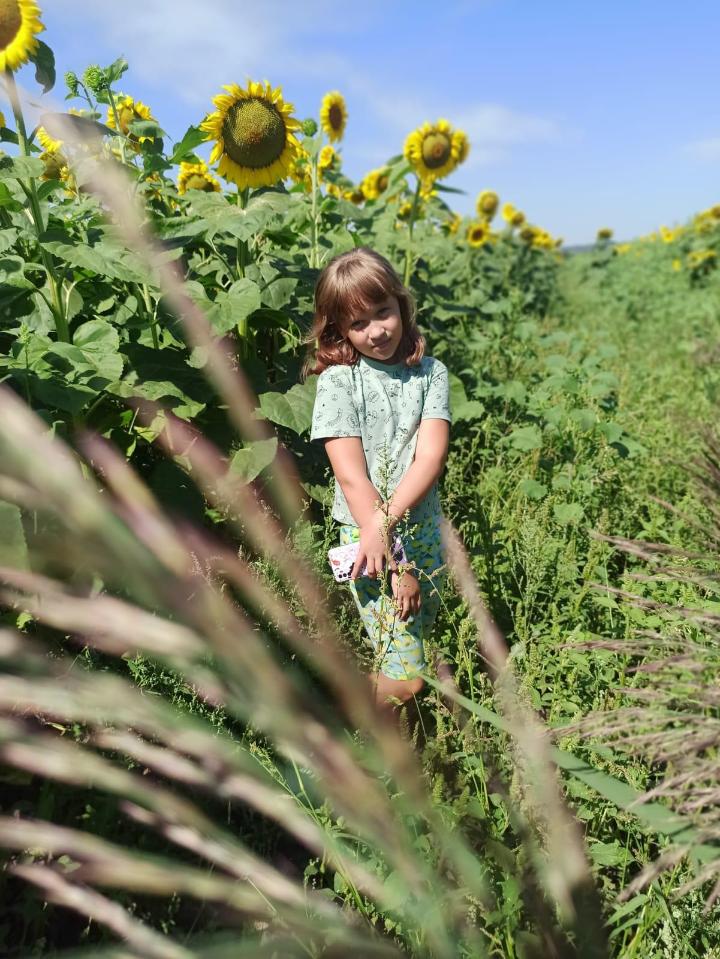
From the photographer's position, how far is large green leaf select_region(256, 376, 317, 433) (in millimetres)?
2211

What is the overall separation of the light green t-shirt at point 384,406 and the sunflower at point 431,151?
2.44 meters

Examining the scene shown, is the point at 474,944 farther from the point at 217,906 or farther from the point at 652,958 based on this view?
the point at 217,906

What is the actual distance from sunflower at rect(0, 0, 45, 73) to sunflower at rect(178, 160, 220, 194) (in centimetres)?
142

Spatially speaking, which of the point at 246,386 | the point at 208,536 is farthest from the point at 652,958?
the point at 246,386

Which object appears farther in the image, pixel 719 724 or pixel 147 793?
pixel 719 724

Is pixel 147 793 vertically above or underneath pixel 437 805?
above

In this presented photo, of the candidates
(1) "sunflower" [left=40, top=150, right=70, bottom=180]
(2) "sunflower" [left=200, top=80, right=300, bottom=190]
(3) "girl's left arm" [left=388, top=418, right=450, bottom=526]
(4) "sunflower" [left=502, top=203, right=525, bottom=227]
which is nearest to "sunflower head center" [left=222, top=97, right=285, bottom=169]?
(2) "sunflower" [left=200, top=80, right=300, bottom=190]

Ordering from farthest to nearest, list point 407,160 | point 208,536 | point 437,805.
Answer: point 407,160 < point 208,536 < point 437,805

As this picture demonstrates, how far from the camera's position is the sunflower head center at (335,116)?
4.33 m

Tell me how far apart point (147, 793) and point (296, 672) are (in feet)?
3.17

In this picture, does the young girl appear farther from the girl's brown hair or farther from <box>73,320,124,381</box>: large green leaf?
<box>73,320,124,381</box>: large green leaf

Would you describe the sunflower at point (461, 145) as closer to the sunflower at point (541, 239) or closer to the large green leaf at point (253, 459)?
the large green leaf at point (253, 459)

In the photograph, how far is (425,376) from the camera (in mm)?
1992

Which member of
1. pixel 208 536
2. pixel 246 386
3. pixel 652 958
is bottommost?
pixel 652 958
